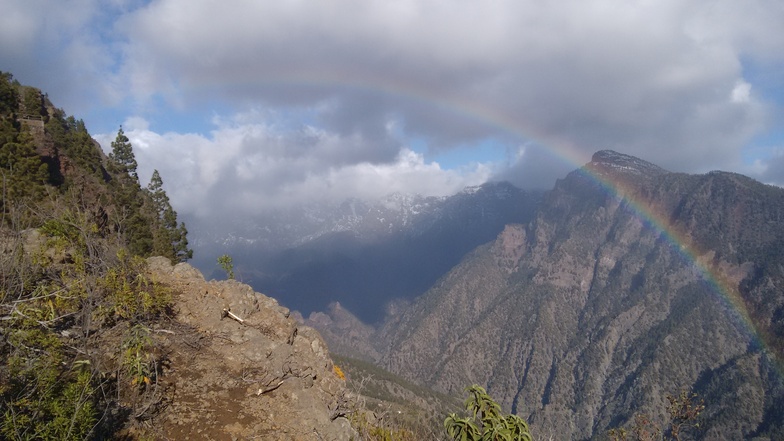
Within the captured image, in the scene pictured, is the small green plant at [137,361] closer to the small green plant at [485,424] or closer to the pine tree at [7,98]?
the small green plant at [485,424]

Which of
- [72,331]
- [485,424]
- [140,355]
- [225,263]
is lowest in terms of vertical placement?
[72,331]

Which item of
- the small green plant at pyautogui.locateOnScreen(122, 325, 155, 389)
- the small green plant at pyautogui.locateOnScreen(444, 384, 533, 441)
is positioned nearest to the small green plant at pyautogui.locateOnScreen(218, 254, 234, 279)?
the small green plant at pyautogui.locateOnScreen(122, 325, 155, 389)

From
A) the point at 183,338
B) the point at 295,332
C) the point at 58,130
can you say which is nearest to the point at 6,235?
the point at 183,338

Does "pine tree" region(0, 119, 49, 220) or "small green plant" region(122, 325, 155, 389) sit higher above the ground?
"pine tree" region(0, 119, 49, 220)

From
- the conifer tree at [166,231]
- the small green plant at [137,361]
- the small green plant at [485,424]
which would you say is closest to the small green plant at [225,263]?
the conifer tree at [166,231]

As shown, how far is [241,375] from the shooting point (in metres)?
15.0

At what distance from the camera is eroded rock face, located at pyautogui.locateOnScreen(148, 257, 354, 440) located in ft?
41.2

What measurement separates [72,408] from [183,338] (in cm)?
765

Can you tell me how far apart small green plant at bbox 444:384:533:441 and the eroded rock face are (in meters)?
4.35

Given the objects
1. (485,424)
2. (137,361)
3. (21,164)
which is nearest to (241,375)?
(137,361)

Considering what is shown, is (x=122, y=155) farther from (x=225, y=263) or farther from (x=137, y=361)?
(x=137, y=361)

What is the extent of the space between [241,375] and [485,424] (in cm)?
906

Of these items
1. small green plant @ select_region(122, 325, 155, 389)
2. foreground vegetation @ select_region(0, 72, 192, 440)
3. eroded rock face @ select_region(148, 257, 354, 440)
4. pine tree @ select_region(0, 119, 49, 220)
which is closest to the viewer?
foreground vegetation @ select_region(0, 72, 192, 440)

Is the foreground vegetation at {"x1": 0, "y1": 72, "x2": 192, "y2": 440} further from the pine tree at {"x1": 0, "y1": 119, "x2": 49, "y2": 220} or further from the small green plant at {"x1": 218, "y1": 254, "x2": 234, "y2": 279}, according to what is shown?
the small green plant at {"x1": 218, "y1": 254, "x2": 234, "y2": 279}
